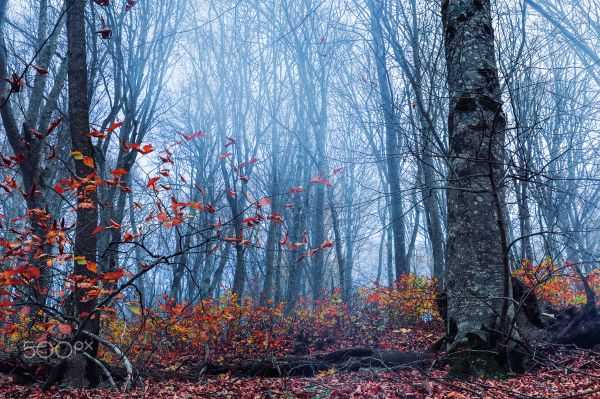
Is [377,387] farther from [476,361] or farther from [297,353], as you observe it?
[297,353]

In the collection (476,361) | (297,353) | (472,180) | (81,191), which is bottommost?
(297,353)

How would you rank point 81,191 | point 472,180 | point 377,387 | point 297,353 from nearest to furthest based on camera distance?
1. point 377,387
2. point 472,180
3. point 81,191
4. point 297,353

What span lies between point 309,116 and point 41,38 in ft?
28.6

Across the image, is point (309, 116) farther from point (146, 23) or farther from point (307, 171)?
point (146, 23)

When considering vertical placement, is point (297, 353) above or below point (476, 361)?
below

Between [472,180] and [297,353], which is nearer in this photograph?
[472,180]

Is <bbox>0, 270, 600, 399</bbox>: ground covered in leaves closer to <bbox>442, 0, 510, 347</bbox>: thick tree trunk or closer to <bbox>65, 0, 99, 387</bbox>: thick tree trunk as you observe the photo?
<bbox>65, 0, 99, 387</bbox>: thick tree trunk

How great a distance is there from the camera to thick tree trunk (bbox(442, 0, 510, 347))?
12.0ft

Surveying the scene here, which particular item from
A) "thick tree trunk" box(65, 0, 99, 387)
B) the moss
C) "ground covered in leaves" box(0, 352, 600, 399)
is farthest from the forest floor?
"thick tree trunk" box(65, 0, 99, 387)

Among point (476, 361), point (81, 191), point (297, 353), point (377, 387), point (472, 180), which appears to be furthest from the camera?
point (297, 353)

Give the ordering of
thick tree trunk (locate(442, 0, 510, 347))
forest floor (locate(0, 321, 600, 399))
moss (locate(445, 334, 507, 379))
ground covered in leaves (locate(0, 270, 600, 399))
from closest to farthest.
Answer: forest floor (locate(0, 321, 600, 399)) → ground covered in leaves (locate(0, 270, 600, 399)) → moss (locate(445, 334, 507, 379)) → thick tree trunk (locate(442, 0, 510, 347))

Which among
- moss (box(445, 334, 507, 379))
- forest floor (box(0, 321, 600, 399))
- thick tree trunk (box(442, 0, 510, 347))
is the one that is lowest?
forest floor (box(0, 321, 600, 399))

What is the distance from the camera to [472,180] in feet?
12.4

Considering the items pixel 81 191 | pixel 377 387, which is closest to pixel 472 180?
pixel 377 387
